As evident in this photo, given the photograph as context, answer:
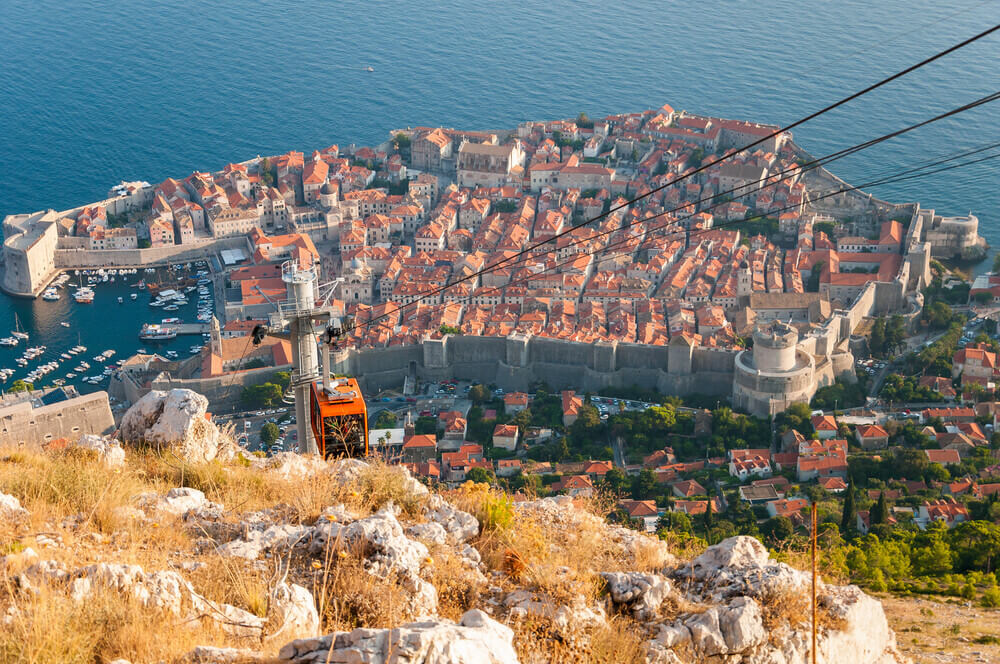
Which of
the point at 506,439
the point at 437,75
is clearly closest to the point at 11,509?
the point at 506,439

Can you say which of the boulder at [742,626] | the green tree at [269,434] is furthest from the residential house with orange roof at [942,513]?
the boulder at [742,626]

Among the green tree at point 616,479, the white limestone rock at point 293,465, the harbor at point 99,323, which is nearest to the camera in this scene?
the white limestone rock at point 293,465

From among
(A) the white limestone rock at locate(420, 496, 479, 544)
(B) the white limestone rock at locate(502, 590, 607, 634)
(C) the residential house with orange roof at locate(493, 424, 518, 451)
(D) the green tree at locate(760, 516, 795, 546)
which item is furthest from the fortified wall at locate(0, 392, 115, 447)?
(B) the white limestone rock at locate(502, 590, 607, 634)

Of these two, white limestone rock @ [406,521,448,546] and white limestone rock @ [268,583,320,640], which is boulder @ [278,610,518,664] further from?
white limestone rock @ [406,521,448,546]

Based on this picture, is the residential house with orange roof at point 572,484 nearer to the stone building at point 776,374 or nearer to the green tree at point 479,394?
the green tree at point 479,394

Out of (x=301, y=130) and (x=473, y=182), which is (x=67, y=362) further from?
(x=301, y=130)

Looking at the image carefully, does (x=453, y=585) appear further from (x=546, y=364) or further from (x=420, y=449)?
(x=546, y=364)

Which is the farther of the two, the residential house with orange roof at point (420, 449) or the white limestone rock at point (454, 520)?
the residential house with orange roof at point (420, 449)

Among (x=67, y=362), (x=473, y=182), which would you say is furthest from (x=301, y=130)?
(x=67, y=362)
